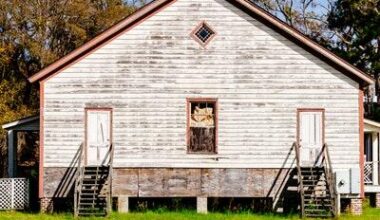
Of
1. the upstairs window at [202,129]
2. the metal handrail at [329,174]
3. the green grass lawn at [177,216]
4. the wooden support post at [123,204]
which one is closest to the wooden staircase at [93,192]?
the green grass lawn at [177,216]

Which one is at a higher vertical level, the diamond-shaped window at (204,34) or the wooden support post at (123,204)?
the diamond-shaped window at (204,34)

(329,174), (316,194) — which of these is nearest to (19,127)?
(316,194)

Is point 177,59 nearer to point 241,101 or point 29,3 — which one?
point 241,101

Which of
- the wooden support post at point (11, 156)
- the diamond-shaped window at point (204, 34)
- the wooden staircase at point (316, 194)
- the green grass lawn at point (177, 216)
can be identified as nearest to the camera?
the green grass lawn at point (177, 216)

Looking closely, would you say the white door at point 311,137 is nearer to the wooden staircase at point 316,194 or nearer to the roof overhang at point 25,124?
the wooden staircase at point 316,194

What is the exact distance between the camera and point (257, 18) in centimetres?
2541

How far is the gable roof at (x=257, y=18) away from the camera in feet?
82.0

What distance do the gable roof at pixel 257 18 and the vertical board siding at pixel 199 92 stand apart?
8.6 inches

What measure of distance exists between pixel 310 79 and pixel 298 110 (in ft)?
3.82

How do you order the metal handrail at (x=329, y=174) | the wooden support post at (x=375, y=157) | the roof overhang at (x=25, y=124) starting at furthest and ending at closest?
the wooden support post at (x=375, y=157) → the roof overhang at (x=25, y=124) → the metal handrail at (x=329, y=174)

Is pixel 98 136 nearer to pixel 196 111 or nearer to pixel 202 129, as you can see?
pixel 196 111

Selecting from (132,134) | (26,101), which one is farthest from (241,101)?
(26,101)

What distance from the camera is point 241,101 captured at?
25.3 metres

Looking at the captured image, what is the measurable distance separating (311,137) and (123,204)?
22.7ft
